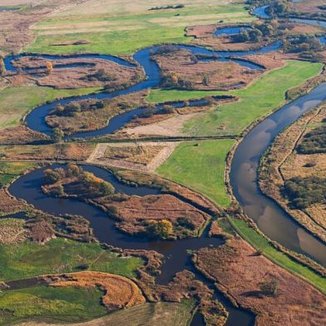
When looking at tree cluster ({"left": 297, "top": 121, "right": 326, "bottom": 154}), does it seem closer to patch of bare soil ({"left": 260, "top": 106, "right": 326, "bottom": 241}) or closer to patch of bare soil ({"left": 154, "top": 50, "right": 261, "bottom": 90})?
patch of bare soil ({"left": 260, "top": 106, "right": 326, "bottom": 241})

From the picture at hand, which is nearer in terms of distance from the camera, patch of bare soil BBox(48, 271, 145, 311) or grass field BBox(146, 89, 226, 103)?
patch of bare soil BBox(48, 271, 145, 311)

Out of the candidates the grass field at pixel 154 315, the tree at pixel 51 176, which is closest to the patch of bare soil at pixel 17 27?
the tree at pixel 51 176

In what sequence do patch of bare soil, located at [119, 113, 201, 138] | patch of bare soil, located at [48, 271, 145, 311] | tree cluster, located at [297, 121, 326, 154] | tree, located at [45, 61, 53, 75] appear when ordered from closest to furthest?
1. patch of bare soil, located at [48, 271, 145, 311]
2. tree cluster, located at [297, 121, 326, 154]
3. patch of bare soil, located at [119, 113, 201, 138]
4. tree, located at [45, 61, 53, 75]

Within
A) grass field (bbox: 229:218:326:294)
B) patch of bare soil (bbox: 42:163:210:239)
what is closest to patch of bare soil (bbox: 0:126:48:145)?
patch of bare soil (bbox: 42:163:210:239)

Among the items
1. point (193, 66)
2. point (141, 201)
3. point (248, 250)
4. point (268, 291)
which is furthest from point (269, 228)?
point (193, 66)

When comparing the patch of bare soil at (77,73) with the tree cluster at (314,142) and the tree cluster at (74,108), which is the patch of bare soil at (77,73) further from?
the tree cluster at (314,142)

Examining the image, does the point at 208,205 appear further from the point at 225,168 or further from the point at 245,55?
the point at 245,55
